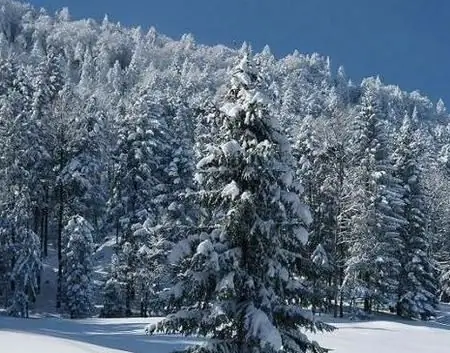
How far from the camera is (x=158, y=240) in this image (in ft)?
136

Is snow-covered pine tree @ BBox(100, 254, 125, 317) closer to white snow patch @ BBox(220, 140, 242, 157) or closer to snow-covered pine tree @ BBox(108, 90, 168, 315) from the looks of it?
snow-covered pine tree @ BBox(108, 90, 168, 315)

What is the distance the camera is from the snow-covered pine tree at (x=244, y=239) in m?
13.6

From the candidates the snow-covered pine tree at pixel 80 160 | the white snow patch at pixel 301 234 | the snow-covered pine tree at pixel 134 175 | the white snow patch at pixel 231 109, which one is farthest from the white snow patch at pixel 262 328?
the snow-covered pine tree at pixel 134 175

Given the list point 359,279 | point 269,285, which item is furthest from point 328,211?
point 269,285

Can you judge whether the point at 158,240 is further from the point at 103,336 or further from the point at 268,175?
the point at 268,175

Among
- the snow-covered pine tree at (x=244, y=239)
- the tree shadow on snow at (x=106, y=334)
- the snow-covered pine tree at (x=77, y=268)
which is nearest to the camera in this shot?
the snow-covered pine tree at (x=244, y=239)

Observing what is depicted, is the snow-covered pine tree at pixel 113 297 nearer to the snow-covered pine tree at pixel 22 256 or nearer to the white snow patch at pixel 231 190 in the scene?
the snow-covered pine tree at pixel 22 256

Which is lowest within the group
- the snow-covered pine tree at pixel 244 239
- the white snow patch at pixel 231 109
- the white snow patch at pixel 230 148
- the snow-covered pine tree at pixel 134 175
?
the snow-covered pine tree at pixel 244 239

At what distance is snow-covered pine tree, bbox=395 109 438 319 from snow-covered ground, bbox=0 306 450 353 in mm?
9843

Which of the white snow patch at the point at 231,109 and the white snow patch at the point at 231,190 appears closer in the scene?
the white snow patch at the point at 231,190

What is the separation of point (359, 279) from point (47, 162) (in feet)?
79.2

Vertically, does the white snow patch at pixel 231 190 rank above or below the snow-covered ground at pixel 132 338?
above

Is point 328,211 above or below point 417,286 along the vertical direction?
above

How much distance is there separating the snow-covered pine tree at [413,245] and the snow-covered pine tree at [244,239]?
113 feet
